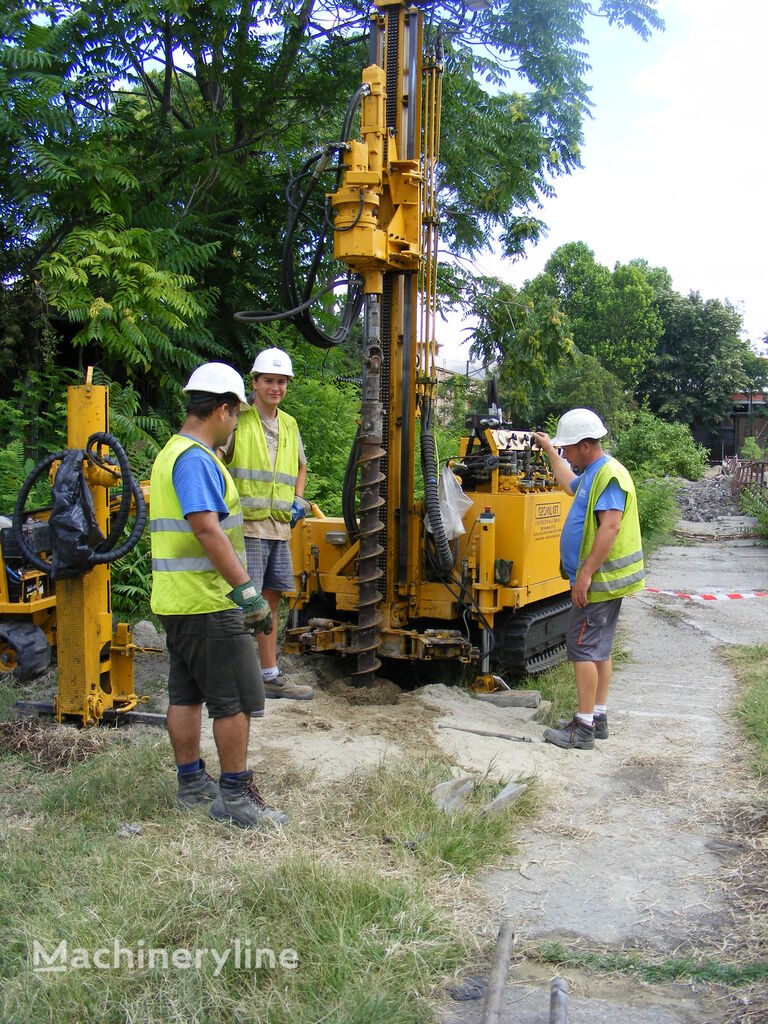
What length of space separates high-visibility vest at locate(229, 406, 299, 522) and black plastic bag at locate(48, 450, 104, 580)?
848 millimetres

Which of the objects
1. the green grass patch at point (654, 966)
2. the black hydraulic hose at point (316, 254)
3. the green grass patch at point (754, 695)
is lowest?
the green grass patch at point (654, 966)

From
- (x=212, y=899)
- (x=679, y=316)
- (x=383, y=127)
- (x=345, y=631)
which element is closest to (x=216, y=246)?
(x=383, y=127)

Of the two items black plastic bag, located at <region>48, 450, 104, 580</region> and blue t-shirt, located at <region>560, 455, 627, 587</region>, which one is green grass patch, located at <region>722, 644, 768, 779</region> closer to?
blue t-shirt, located at <region>560, 455, 627, 587</region>

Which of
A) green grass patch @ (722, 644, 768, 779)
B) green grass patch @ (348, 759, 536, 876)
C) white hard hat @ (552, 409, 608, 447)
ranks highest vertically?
white hard hat @ (552, 409, 608, 447)

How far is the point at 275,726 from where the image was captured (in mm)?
5234

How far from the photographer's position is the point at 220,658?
390 centimetres

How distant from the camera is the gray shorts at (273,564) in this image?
220 inches

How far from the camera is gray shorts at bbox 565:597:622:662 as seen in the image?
536cm

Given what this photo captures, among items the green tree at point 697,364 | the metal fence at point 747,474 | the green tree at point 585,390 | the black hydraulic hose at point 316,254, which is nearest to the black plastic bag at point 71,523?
the black hydraulic hose at point 316,254

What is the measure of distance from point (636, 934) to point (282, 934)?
129cm

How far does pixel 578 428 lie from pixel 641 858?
7.98ft

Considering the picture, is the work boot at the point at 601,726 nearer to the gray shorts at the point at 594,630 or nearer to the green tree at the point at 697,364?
the gray shorts at the point at 594,630

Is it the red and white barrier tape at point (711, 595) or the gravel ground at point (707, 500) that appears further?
the gravel ground at point (707, 500)

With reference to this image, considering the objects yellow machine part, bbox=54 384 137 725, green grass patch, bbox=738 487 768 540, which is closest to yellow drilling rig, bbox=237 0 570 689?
yellow machine part, bbox=54 384 137 725
